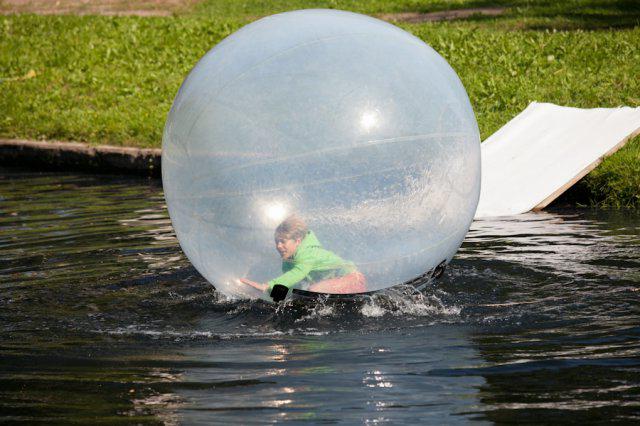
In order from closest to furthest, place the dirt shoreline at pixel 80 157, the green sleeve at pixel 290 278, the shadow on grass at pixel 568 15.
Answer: the green sleeve at pixel 290 278, the dirt shoreline at pixel 80 157, the shadow on grass at pixel 568 15

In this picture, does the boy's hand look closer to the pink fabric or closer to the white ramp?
the pink fabric

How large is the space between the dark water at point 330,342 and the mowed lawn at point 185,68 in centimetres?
317

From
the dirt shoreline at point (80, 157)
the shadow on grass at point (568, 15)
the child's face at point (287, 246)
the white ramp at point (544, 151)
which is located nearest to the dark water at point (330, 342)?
the child's face at point (287, 246)

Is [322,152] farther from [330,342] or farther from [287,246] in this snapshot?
[330,342]

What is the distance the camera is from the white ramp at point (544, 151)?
987 cm

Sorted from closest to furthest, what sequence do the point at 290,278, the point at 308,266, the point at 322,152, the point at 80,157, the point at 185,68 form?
1. the point at 322,152
2. the point at 308,266
3. the point at 290,278
4. the point at 80,157
5. the point at 185,68

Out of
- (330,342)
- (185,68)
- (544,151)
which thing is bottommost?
(330,342)

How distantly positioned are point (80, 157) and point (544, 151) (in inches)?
216

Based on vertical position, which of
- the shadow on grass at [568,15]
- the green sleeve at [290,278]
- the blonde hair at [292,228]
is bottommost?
the green sleeve at [290,278]

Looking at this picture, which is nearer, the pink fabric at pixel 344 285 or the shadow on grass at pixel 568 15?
the pink fabric at pixel 344 285

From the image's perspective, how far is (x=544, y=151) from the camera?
417 inches

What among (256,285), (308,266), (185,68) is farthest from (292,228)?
(185,68)

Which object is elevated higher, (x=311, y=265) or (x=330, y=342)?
(x=311, y=265)

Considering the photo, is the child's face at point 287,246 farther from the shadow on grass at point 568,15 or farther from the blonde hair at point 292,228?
the shadow on grass at point 568,15
